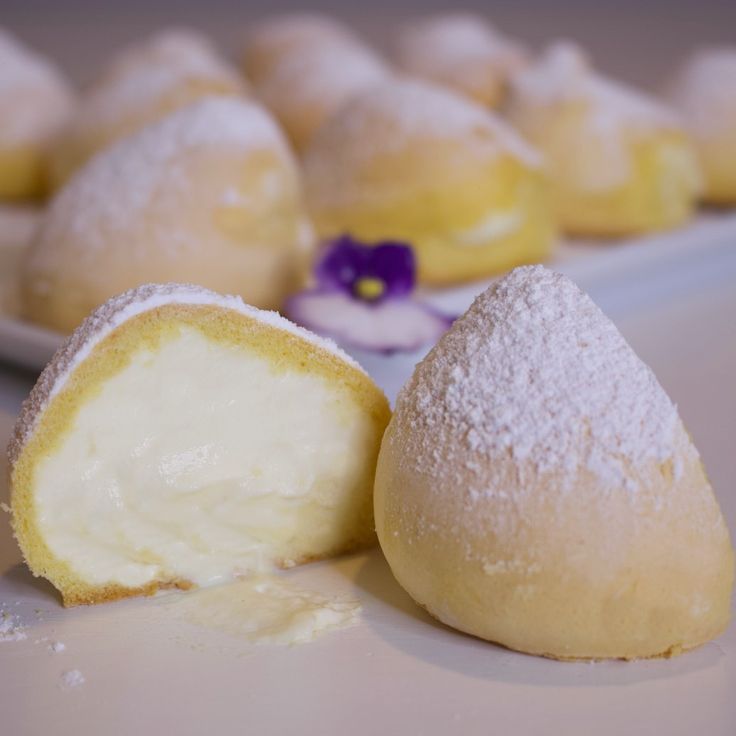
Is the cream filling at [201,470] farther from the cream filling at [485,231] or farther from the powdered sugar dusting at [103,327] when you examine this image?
the cream filling at [485,231]

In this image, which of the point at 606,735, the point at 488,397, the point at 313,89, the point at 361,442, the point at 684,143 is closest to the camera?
the point at 606,735

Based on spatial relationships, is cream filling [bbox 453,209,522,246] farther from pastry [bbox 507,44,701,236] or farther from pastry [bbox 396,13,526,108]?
pastry [bbox 396,13,526,108]

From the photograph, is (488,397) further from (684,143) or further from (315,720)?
(684,143)

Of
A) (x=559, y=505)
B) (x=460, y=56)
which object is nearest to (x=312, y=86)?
(x=460, y=56)

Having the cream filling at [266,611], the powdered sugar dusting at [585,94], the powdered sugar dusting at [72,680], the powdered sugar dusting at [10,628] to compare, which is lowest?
the powdered sugar dusting at [10,628]

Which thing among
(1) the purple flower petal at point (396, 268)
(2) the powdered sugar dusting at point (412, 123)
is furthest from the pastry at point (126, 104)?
(1) the purple flower petal at point (396, 268)

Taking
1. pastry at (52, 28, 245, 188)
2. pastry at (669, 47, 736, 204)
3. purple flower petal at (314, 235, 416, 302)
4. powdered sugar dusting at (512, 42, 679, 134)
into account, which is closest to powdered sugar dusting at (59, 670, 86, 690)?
purple flower petal at (314, 235, 416, 302)

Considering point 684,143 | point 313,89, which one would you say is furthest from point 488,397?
point 313,89
